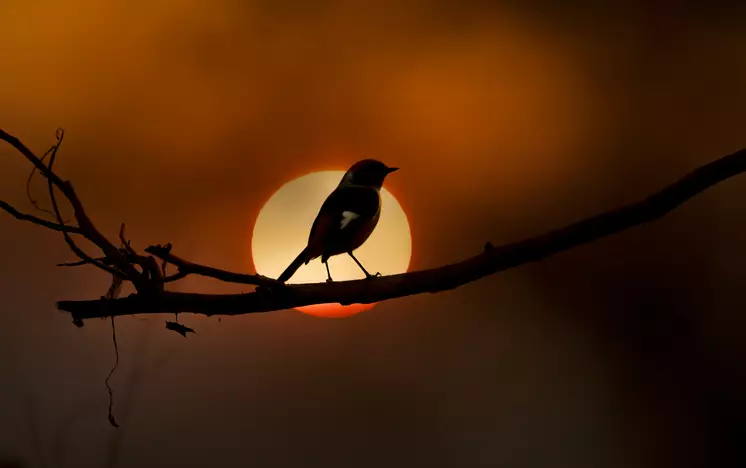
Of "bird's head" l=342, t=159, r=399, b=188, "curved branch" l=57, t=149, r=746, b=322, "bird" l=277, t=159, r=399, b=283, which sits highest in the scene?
"bird's head" l=342, t=159, r=399, b=188

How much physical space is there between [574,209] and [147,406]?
2.57 ft

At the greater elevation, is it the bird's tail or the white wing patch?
the white wing patch

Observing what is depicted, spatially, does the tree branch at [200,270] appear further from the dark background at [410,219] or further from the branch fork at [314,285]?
the dark background at [410,219]

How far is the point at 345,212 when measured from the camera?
672 mm

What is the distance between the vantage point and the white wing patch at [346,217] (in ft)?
2.18

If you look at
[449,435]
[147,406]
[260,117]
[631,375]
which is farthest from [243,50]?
[631,375]

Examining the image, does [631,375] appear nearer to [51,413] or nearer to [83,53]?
[51,413]

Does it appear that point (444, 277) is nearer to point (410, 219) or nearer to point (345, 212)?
point (345, 212)

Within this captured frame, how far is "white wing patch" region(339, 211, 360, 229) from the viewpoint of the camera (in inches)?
26.1

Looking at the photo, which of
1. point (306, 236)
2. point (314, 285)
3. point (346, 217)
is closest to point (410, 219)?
point (306, 236)

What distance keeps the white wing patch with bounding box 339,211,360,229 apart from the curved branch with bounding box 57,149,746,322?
0.34ft

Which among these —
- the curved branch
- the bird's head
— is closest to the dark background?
the bird's head

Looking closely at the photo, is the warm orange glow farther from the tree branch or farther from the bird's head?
the tree branch

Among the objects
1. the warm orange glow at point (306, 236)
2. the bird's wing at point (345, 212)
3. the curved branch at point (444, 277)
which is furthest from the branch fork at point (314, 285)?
the warm orange glow at point (306, 236)
